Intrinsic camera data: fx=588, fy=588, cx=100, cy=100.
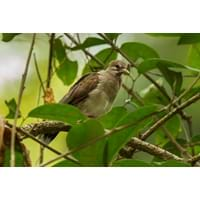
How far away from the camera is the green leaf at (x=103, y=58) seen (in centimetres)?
116

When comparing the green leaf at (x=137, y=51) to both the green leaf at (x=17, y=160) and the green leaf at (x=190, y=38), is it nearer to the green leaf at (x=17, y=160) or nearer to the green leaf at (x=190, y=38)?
the green leaf at (x=190, y=38)

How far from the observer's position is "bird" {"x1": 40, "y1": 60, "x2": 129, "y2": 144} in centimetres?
120

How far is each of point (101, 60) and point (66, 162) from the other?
434 millimetres

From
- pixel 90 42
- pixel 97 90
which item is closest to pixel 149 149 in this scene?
pixel 90 42

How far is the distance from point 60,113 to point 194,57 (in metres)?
0.35

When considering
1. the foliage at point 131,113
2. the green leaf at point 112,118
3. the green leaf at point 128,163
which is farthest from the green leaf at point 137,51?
the green leaf at point 128,163

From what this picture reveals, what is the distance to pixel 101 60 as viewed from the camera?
117 cm

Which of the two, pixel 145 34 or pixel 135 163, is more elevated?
pixel 145 34

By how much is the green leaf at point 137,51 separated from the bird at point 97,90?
0.06m

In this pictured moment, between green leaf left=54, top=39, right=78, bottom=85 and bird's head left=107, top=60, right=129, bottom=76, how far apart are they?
0.08 meters

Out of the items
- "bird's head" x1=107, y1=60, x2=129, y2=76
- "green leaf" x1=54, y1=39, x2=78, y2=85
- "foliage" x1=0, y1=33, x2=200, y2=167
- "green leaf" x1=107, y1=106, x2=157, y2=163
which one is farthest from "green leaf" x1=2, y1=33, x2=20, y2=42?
"green leaf" x1=107, y1=106, x2=157, y2=163

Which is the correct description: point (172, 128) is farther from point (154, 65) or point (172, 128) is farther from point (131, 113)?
point (131, 113)
